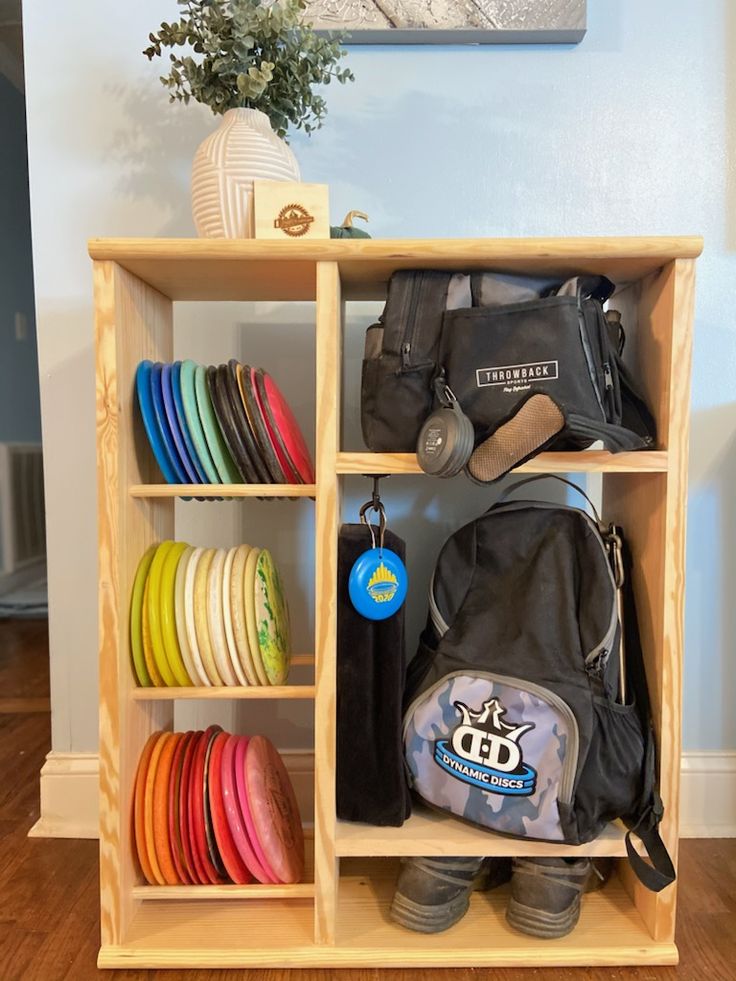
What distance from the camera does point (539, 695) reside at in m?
1.05

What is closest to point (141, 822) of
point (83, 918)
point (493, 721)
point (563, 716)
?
point (83, 918)

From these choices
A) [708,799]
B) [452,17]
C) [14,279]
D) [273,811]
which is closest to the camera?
[273,811]

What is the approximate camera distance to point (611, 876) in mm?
1271

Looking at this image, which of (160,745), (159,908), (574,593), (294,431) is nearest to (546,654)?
(574,593)

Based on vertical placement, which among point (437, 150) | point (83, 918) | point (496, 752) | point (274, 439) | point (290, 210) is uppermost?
point (437, 150)

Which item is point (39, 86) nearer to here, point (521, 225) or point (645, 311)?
point (521, 225)

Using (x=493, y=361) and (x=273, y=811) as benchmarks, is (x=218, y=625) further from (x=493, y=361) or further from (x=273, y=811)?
(x=493, y=361)

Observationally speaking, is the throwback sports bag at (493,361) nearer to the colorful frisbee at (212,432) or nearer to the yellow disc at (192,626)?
the colorful frisbee at (212,432)

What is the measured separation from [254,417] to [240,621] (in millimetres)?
307

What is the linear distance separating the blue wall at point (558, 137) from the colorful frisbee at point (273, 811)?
100 centimetres

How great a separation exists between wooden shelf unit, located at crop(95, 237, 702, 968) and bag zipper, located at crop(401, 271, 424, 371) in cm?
3

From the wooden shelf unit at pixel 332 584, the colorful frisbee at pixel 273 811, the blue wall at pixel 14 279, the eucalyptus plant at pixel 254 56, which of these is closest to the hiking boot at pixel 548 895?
the wooden shelf unit at pixel 332 584

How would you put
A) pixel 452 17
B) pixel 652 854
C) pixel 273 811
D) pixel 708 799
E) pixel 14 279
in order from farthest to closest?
1. pixel 14 279
2. pixel 708 799
3. pixel 452 17
4. pixel 273 811
5. pixel 652 854

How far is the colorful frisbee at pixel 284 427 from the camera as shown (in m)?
1.06
